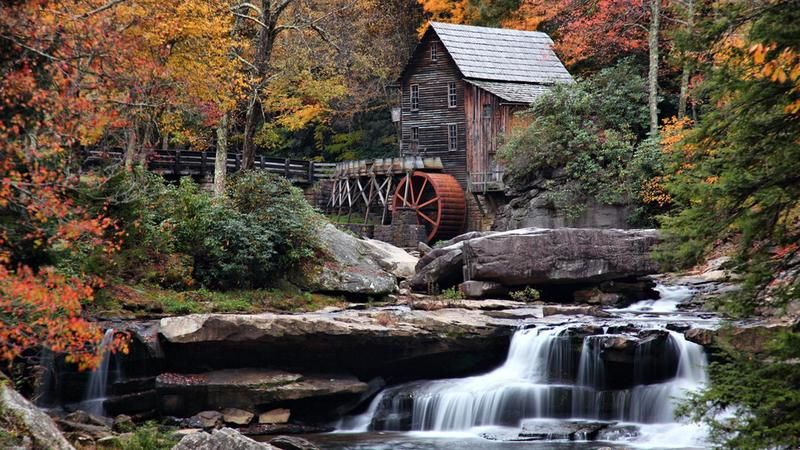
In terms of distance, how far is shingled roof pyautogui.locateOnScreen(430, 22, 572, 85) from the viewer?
3997 centimetres

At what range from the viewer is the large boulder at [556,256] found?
73.2 ft

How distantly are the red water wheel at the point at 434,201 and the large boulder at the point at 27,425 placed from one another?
28.4 metres

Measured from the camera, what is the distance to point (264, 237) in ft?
71.1

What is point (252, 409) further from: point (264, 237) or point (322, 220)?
point (322, 220)

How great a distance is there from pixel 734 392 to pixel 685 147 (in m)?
2.65

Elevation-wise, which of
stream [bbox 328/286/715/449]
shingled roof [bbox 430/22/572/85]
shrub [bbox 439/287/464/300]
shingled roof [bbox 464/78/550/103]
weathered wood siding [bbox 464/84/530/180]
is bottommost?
stream [bbox 328/286/715/449]

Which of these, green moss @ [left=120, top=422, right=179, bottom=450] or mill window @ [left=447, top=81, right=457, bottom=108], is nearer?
green moss @ [left=120, top=422, right=179, bottom=450]

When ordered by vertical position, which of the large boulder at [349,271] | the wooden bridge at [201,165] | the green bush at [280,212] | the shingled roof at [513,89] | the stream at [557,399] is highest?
the shingled roof at [513,89]

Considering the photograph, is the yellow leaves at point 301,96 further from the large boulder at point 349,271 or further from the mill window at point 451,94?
the large boulder at point 349,271

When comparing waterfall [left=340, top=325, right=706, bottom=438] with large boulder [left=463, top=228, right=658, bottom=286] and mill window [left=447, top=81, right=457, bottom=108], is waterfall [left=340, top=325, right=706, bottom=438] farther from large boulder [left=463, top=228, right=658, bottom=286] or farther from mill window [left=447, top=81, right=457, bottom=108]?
mill window [left=447, top=81, right=457, bottom=108]

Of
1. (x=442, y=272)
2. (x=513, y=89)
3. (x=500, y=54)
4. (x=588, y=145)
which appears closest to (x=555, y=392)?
(x=442, y=272)

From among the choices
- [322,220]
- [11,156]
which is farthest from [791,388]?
[322,220]

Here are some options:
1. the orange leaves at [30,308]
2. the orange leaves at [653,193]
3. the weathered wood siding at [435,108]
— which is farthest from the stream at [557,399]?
the weathered wood siding at [435,108]

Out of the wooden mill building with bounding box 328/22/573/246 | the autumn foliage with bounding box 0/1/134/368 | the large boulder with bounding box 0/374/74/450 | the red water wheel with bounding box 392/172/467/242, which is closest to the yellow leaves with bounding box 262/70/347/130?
the wooden mill building with bounding box 328/22/573/246
